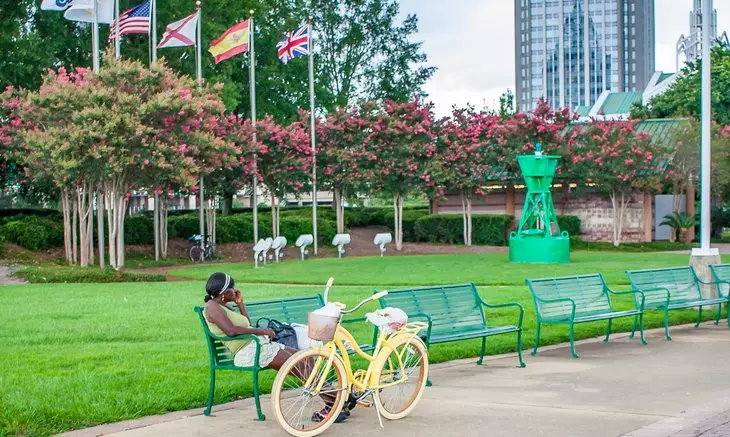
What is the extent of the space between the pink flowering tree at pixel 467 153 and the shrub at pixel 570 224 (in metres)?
4.02

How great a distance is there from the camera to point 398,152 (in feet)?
144

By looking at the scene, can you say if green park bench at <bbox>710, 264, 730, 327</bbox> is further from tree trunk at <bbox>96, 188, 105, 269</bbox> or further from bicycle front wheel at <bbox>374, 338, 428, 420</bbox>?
tree trunk at <bbox>96, 188, 105, 269</bbox>

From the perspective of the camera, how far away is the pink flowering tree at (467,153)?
146ft

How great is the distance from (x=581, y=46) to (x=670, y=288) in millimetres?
179961

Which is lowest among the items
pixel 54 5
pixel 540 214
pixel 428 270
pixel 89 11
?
pixel 428 270

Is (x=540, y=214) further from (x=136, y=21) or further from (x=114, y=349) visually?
(x=114, y=349)

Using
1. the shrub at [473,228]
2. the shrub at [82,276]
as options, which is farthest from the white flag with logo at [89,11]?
the shrub at [473,228]

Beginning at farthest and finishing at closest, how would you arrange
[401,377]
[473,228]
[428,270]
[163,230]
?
1. [473,228]
2. [163,230]
3. [428,270]
4. [401,377]

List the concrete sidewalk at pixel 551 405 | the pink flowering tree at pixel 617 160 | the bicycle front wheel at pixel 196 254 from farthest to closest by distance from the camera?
the pink flowering tree at pixel 617 160
the bicycle front wheel at pixel 196 254
the concrete sidewalk at pixel 551 405

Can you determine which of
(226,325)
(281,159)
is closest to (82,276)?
(281,159)

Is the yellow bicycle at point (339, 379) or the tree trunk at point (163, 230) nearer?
the yellow bicycle at point (339, 379)

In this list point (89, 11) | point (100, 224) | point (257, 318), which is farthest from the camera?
point (100, 224)

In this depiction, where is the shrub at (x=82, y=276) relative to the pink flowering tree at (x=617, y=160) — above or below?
below

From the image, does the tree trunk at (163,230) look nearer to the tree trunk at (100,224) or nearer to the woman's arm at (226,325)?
the tree trunk at (100,224)
